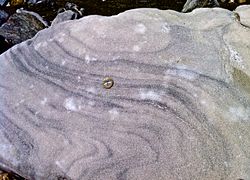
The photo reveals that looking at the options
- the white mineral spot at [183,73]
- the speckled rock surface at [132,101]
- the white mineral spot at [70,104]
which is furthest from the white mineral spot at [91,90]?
the white mineral spot at [183,73]

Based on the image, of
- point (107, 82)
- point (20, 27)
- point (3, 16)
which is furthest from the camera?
point (3, 16)

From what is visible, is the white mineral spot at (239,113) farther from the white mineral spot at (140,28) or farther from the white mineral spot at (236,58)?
the white mineral spot at (140,28)

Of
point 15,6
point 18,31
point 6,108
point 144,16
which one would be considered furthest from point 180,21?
point 15,6

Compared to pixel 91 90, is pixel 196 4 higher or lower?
lower

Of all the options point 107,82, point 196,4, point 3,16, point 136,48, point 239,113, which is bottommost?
point 3,16

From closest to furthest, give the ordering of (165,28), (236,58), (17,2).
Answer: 1. (236,58)
2. (165,28)
3. (17,2)

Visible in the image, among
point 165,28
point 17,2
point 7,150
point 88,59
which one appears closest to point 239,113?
point 165,28

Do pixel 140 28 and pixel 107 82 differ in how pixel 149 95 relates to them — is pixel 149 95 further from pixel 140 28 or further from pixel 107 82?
pixel 140 28
